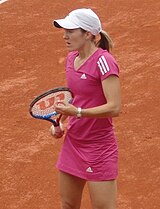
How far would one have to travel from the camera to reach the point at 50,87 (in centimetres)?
862

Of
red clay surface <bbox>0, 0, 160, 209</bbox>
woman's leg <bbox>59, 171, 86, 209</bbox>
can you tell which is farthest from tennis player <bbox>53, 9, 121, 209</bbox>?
red clay surface <bbox>0, 0, 160, 209</bbox>

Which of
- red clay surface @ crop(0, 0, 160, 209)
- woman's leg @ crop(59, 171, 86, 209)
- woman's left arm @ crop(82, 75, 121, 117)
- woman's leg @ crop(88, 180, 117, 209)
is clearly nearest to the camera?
woman's left arm @ crop(82, 75, 121, 117)

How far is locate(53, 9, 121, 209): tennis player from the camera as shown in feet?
13.5

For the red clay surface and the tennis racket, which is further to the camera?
the red clay surface

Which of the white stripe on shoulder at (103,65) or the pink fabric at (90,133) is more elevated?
the white stripe on shoulder at (103,65)

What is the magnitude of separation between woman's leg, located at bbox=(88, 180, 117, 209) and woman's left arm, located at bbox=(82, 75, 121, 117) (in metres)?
0.54

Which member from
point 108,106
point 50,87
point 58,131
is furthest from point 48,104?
point 50,87

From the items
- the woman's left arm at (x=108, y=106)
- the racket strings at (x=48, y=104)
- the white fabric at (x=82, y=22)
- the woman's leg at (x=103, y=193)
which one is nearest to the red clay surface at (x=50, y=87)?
the woman's leg at (x=103, y=193)

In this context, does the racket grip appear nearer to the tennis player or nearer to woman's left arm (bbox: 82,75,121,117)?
the tennis player

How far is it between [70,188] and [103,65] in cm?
100

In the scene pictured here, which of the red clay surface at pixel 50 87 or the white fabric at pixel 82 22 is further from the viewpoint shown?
the red clay surface at pixel 50 87

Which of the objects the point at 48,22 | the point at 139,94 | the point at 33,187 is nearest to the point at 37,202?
the point at 33,187

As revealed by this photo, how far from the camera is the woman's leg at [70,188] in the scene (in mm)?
4512

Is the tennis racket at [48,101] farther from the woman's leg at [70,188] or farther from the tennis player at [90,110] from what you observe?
the woman's leg at [70,188]
